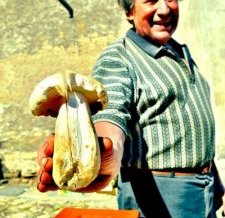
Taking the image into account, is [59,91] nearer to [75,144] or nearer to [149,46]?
[75,144]

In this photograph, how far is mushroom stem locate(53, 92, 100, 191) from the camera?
1.02 m

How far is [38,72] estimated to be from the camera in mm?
5574

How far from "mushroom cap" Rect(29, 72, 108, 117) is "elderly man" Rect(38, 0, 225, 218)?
0.46 m

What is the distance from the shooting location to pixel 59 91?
3.38ft

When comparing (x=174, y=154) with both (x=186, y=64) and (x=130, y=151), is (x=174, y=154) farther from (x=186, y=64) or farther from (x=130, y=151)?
(x=186, y=64)

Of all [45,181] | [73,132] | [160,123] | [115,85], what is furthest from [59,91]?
[160,123]

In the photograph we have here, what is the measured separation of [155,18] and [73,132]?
866 millimetres

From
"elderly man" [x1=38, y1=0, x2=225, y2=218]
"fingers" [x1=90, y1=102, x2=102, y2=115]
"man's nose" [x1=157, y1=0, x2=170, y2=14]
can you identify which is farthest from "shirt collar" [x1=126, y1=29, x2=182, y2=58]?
"fingers" [x1=90, y1=102, x2=102, y2=115]

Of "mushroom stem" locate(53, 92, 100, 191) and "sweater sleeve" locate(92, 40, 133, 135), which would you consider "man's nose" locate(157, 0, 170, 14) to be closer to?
"sweater sleeve" locate(92, 40, 133, 135)

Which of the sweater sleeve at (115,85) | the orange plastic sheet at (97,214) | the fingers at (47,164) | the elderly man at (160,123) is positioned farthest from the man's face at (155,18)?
the fingers at (47,164)

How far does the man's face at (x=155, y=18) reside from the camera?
1.75 meters

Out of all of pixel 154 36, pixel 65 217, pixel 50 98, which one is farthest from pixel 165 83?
pixel 50 98

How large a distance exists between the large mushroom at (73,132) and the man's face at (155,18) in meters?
0.78

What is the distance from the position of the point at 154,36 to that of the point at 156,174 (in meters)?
0.54
